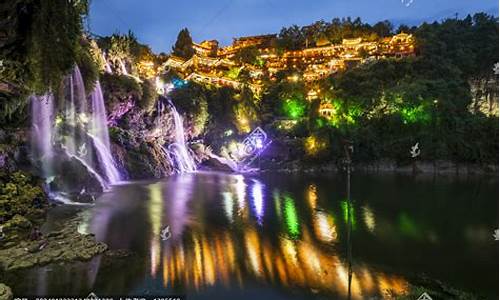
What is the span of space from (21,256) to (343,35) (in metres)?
80.6

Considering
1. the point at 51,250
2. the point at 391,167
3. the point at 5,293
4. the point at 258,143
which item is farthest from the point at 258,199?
the point at 391,167

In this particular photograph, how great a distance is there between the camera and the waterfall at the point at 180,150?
1725 inches

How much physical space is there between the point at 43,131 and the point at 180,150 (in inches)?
910

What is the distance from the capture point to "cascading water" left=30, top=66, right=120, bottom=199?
22594 mm

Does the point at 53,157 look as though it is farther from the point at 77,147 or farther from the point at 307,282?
the point at 307,282

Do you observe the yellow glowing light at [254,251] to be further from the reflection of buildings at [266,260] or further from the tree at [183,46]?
the tree at [183,46]

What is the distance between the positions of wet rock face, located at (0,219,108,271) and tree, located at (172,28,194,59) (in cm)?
6566

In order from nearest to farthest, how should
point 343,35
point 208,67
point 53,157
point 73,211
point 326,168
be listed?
point 73,211 < point 53,157 < point 326,168 < point 208,67 < point 343,35

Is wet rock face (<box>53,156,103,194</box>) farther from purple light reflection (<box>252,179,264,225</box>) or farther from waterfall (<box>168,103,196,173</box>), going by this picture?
waterfall (<box>168,103,196,173</box>)

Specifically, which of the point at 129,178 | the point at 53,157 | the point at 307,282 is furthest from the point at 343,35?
the point at 307,282

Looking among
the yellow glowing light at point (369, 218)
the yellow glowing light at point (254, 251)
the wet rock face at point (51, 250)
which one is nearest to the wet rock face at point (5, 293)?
the wet rock face at point (51, 250)

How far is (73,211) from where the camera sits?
1911cm

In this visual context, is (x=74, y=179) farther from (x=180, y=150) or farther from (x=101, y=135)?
(x=180, y=150)

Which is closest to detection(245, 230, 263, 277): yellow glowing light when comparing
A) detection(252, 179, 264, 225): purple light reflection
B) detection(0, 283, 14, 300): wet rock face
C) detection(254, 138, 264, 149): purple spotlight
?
detection(252, 179, 264, 225): purple light reflection
